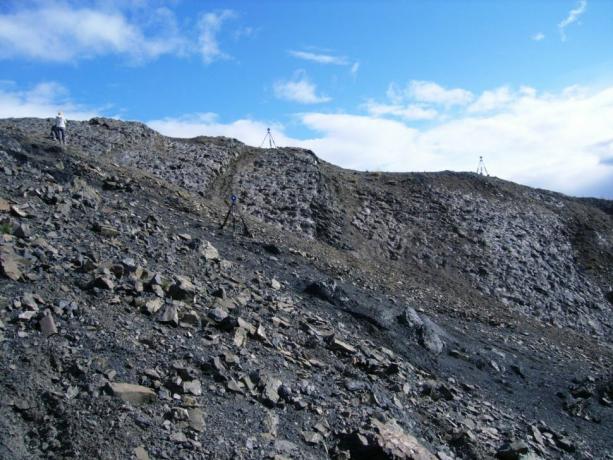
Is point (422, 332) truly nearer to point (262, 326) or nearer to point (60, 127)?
point (262, 326)

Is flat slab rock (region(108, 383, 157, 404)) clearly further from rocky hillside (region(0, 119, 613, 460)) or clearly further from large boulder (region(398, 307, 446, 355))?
large boulder (region(398, 307, 446, 355))

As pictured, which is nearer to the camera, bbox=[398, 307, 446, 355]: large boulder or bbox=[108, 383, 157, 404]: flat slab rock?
bbox=[108, 383, 157, 404]: flat slab rock

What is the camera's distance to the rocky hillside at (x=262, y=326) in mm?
6211

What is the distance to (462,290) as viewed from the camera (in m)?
19.5

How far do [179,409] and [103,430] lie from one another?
3.11 ft

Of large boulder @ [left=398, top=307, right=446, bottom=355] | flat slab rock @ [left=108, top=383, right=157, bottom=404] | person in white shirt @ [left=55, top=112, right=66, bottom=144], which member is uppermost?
person in white shirt @ [left=55, top=112, right=66, bottom=144]

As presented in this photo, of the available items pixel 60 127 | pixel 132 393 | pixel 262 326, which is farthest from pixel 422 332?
pixel 60 127

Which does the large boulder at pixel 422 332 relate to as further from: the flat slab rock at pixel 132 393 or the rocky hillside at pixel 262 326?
the flat slab rock at pixel 132 393

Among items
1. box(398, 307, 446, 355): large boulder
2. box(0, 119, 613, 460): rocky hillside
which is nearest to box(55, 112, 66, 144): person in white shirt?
box(0, 119, 613, 460): rocky hillside

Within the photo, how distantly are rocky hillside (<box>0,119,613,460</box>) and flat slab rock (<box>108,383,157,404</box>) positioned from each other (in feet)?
0.09

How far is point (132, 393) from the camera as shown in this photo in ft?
20.2

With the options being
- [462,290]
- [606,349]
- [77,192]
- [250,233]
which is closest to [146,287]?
[77,192]

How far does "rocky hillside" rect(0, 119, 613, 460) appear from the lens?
621cm

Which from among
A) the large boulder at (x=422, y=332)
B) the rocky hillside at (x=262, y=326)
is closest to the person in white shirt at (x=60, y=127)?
the rocky hillside at (x=262, y=326)
